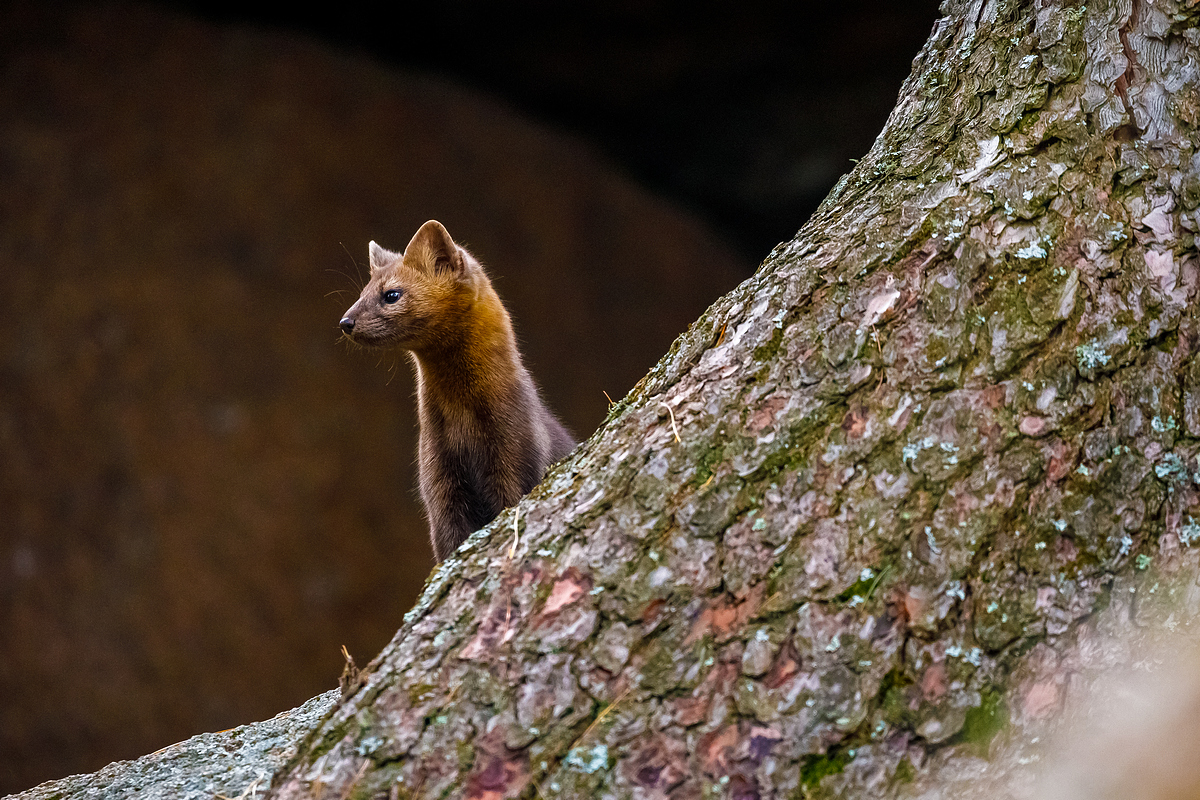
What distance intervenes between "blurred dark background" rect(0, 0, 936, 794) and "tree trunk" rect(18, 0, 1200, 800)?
472cm

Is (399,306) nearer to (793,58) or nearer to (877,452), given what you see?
(877,452)

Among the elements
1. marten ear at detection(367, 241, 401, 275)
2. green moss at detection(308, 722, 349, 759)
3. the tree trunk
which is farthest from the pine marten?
green moss at detection(308, 722, 349, 759)

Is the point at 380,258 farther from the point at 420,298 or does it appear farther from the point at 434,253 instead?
the point at 420,298

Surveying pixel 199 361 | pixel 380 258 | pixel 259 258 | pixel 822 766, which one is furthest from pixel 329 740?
pixel 259 258

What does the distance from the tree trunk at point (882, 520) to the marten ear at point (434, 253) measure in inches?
58.2

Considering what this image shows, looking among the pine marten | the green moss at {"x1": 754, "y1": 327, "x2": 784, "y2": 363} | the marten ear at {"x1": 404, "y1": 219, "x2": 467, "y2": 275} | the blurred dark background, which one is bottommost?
the green moss at {"x1": 754, "y1": 327, "x2": 784, "y2": 363}

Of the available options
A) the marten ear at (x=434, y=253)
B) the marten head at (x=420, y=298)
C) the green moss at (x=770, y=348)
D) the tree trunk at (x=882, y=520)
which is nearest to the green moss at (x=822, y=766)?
the tree trunk at (x=882, y=520)

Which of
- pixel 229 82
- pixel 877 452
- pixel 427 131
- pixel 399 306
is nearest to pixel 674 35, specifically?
pixel 427 131

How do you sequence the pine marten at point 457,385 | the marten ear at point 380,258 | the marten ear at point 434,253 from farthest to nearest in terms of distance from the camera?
1. the marten ear at point 380,258
2. the marten ear at point 434,253
3. the pine marten at point 457,385

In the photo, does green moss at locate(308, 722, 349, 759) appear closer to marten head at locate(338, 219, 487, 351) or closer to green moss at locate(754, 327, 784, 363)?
green moss at locate(754, 327, 784, 363)

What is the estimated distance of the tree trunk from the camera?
157cm

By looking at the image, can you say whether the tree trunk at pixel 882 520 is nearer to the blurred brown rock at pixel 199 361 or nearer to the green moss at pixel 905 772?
the green moss at pixel 905 772

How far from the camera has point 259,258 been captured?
6992 millimetres

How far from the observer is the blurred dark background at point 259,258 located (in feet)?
21.7
